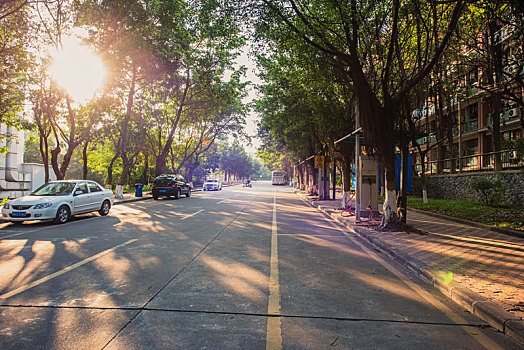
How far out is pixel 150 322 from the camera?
139 inches

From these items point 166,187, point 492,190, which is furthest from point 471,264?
point 166,187

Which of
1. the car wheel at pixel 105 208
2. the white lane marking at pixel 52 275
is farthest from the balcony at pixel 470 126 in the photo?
the white lane marking at pixel 52 275

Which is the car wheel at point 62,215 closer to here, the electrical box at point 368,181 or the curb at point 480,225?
the electrical box at point 368,181

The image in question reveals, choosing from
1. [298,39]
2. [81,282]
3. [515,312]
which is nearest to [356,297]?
[515,312]

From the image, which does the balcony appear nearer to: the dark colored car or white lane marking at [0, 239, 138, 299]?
the dark colored car

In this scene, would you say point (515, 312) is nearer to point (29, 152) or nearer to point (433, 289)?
point (433, 289)

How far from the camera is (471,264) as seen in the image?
6.03 meters

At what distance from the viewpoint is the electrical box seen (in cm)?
1352

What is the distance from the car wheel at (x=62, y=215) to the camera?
1111 centimetres

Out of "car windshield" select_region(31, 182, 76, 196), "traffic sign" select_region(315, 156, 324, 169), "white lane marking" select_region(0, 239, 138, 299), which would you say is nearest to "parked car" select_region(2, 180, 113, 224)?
"car windshield" select_region(31, 182, 76, 196)

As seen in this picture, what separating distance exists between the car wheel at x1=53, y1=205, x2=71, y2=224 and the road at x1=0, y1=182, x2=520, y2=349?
3365 mm

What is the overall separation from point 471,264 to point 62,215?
11954 mm

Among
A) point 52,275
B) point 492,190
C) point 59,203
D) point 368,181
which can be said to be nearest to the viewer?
point 52,275

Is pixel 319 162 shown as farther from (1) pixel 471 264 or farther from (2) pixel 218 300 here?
(2) pixel 218 300
